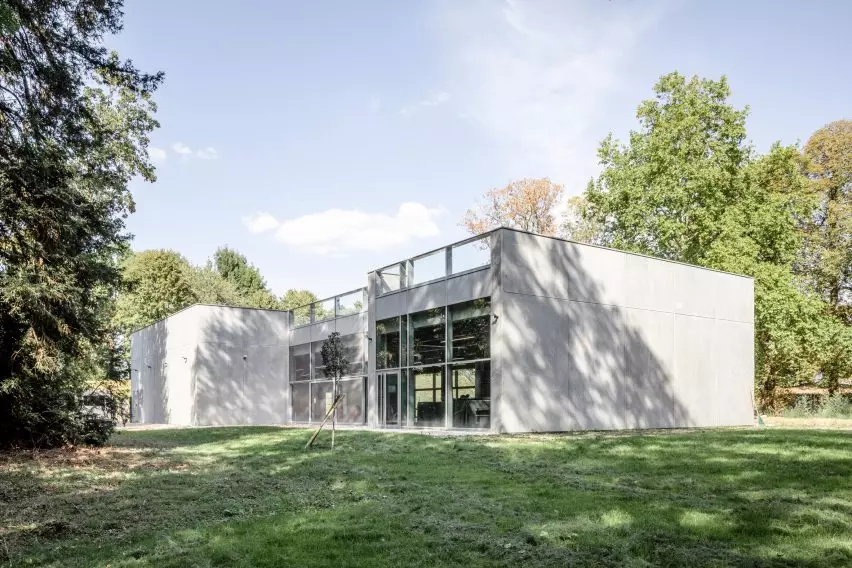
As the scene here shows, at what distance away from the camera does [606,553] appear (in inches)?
217

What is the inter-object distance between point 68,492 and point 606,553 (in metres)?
8.18

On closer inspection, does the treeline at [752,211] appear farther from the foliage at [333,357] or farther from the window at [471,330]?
the foliage at [333,357]

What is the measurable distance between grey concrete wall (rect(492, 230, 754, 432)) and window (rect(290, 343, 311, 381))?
15.3 metres

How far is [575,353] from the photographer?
1905 centimetres

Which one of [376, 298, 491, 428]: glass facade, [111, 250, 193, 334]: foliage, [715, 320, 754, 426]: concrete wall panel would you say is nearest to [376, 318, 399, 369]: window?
[376, 298, 491, 428]: glass facade

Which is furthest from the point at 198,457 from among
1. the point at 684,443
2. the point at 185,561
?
the point at 684,443

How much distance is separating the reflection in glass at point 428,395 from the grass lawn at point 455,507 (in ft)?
19.7

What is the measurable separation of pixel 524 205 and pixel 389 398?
2036 cm

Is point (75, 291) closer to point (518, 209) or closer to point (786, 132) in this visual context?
point (518, 209)

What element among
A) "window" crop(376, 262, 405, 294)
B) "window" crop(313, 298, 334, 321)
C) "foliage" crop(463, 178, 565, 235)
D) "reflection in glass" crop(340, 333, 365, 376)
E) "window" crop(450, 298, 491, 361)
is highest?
"foliage" crop(463, 178, 565, 235)

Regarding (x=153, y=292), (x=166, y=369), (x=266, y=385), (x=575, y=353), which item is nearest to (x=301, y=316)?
(x=266, y=385)

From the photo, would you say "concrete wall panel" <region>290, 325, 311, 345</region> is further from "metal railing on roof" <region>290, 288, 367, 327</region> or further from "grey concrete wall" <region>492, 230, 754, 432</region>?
"grey concrete wall" <region>492, 230, 754, 432</region>

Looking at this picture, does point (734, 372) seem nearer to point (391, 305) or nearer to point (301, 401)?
point (391, 305)

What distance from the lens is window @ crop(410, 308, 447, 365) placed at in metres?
19.9
